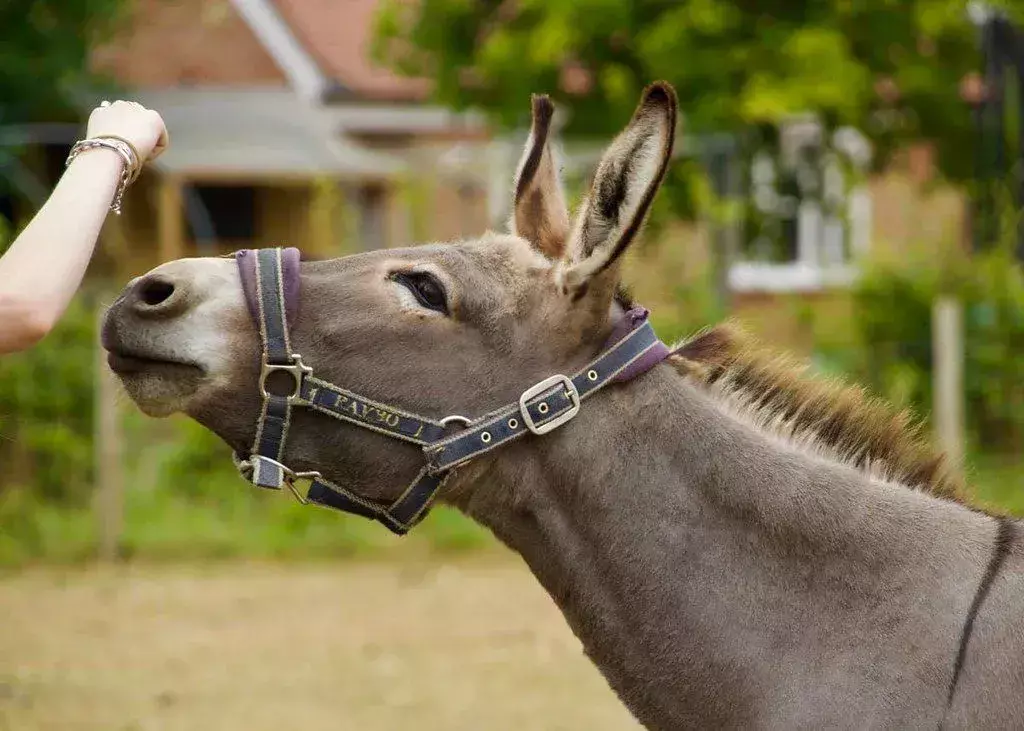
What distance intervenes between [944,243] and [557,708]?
27.5 feet

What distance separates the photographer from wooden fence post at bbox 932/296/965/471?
41.3ft

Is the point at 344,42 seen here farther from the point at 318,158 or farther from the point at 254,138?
the point at 318,158

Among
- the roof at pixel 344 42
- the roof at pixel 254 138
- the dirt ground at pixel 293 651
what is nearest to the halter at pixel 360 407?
the dirt ground at pixel 293 651

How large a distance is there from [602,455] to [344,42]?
24185mm

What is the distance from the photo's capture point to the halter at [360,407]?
3426 mm

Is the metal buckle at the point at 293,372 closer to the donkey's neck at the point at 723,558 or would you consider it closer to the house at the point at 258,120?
the donkey's neck at the point at 723,558

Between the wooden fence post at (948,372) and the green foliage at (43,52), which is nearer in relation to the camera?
the wooden fence post at (948,372)

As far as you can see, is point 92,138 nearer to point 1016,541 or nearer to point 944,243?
point 1016,541

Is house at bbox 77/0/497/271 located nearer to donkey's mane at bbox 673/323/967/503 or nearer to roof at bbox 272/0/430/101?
roof at bbox 272/0/430/101

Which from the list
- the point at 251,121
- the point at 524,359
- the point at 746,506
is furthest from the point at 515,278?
the point at 251,121

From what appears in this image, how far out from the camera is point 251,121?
25016 mm

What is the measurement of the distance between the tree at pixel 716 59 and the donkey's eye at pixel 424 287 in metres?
9.99

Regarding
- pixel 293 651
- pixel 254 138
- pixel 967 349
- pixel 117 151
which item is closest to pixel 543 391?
pixel 117 151

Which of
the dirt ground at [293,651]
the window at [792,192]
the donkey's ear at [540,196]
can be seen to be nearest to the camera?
the donkey's ear at [540,196]
